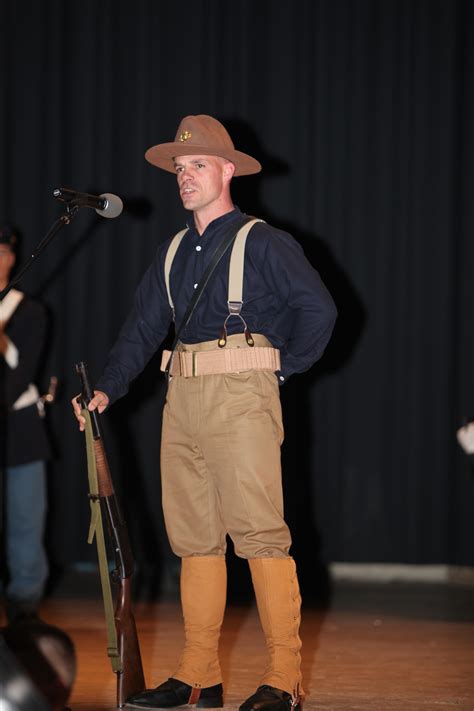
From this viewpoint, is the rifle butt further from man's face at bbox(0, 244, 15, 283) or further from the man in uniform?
man's face at bbox(0, 244, 15, 283)

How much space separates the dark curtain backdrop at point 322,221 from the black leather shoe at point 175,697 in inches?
93.5

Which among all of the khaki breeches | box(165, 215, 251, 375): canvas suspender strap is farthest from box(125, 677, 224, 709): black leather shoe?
box(165, 215, 251, 375): canvas suspender strap

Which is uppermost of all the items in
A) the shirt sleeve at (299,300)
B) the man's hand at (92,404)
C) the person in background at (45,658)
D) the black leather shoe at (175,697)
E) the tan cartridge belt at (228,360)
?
the shirt sleeve at (299,300)

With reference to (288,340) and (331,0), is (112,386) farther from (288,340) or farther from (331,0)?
(331,0)

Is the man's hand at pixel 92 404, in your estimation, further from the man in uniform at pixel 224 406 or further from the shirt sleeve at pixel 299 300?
the shirt sleeve at pixel 299 300

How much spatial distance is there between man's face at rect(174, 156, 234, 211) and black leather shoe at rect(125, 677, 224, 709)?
1301 millimetres

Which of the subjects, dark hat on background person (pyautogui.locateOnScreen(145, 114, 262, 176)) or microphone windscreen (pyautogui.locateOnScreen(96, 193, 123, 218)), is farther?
dark hat on background person (pyautogui.locateOnScreen(145, 114, 262, 176))

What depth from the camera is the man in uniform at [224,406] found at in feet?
9.23

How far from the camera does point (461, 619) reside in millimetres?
4461

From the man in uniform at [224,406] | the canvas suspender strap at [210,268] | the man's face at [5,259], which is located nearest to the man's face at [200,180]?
the man in uniform at [224,406]

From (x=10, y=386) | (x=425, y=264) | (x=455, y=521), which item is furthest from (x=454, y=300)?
(x=10, y=386)

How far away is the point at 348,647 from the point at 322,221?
2.26 meters

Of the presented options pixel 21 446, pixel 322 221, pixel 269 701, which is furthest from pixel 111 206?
pixel 322 221

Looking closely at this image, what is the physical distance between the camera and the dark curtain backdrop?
17.3ft
